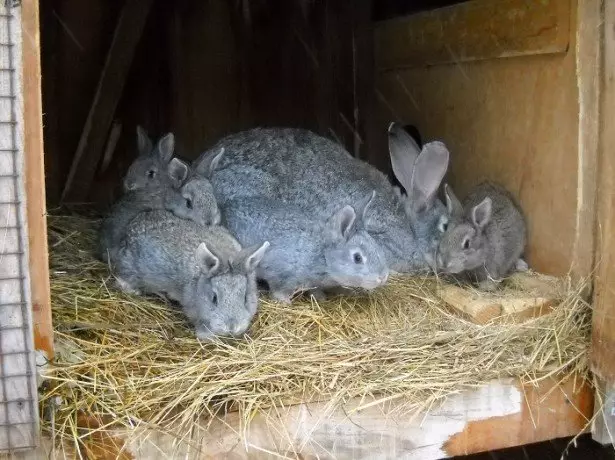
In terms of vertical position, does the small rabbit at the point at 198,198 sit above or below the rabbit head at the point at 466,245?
above

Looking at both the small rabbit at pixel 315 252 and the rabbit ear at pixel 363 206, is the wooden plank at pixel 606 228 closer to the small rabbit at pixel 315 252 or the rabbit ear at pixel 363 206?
the small rabbit at pixel 315 252

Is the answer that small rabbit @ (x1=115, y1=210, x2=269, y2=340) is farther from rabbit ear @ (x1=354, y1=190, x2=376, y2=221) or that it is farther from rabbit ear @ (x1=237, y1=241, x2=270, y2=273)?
rabbit ear @ (x1=354, y1=190, x2=376, y2=221)

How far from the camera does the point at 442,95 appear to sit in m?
5.15

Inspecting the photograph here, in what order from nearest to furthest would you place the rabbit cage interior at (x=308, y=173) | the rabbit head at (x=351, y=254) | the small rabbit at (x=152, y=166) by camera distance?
1. the rabbit cage interior at (x=308, y=173)
2. the rabbit head at (x=351, y=254)
3. the small rabbit at (x=152, y=166)

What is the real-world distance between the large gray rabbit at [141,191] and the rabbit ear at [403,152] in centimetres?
136

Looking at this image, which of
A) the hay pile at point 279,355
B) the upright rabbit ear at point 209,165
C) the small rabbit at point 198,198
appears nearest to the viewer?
the hay pile at point 279,355

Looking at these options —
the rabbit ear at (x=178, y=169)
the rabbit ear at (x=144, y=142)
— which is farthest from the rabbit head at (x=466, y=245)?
the rabbit ear at (x=144, y=142)

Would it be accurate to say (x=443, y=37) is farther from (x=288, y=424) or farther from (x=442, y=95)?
(x=288, y=424)

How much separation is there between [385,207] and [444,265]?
0.60 meters

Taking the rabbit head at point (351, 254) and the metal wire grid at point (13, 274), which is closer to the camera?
the metal wire grid at point (13, 274)

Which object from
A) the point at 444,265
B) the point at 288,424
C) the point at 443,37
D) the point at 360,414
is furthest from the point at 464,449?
the point at 443,37

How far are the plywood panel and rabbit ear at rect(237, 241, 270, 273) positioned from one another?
1.52m

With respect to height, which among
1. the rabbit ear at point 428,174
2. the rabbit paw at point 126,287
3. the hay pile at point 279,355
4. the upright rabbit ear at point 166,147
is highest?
the upright rabbit ear at point 166,147

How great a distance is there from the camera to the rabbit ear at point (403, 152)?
5.09 m
